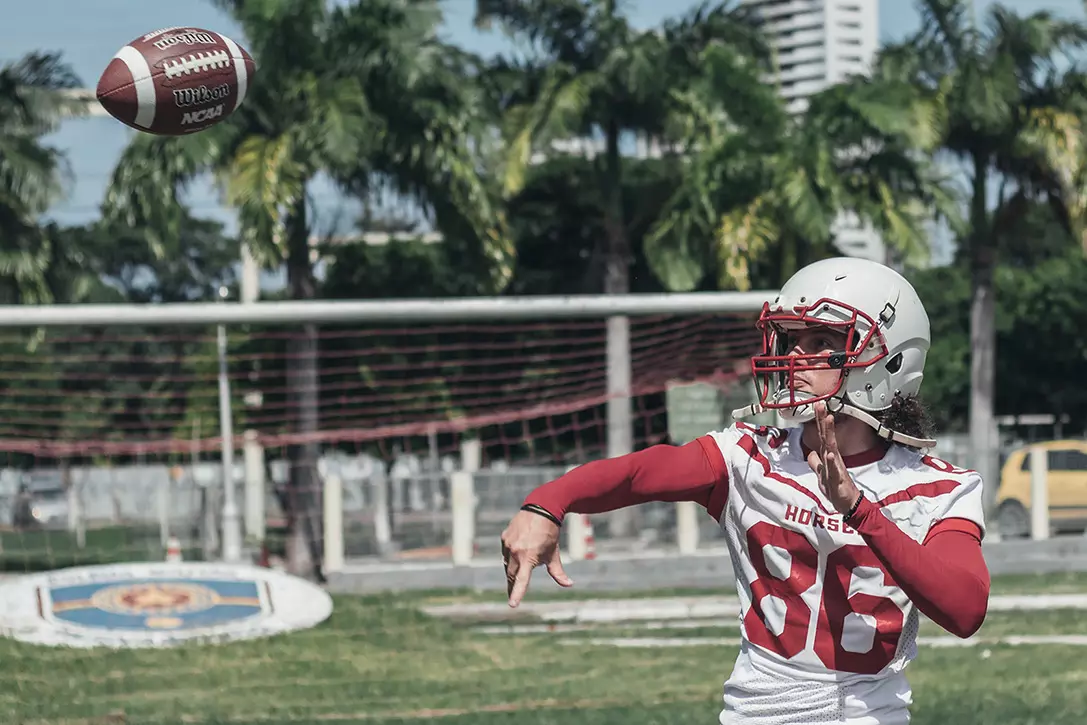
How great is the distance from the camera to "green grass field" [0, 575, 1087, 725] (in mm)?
8938

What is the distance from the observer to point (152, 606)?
36.4ft

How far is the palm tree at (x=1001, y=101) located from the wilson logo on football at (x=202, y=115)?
742 inches

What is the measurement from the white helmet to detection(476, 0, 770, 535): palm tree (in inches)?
814

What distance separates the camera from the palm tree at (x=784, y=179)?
923 inches

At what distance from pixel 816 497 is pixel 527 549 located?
674 millimetres

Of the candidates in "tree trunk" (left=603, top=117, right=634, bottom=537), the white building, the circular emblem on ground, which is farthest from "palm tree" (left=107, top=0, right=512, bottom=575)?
the white building

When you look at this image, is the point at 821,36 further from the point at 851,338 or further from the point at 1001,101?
the point at 851,338

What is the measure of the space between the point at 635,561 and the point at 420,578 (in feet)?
8.25

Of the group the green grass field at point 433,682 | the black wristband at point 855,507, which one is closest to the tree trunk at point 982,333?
the green grass field at point 433,682

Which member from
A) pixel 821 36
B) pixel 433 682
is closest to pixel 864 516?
pixel 433 682

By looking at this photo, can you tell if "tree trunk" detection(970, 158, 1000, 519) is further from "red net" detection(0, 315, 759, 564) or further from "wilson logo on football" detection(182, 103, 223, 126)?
"wilson logo on football" detection(182, 103, 223, 126)

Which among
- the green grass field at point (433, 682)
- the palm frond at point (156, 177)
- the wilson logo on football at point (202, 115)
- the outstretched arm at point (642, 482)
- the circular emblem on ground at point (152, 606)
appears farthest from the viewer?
the palm frond at point (156, 177)

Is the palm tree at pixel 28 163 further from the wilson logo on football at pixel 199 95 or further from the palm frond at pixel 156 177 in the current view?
the wilson logo on football at pixel 199 95

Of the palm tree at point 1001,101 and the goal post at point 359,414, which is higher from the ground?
the palm tree at point 1001,101
